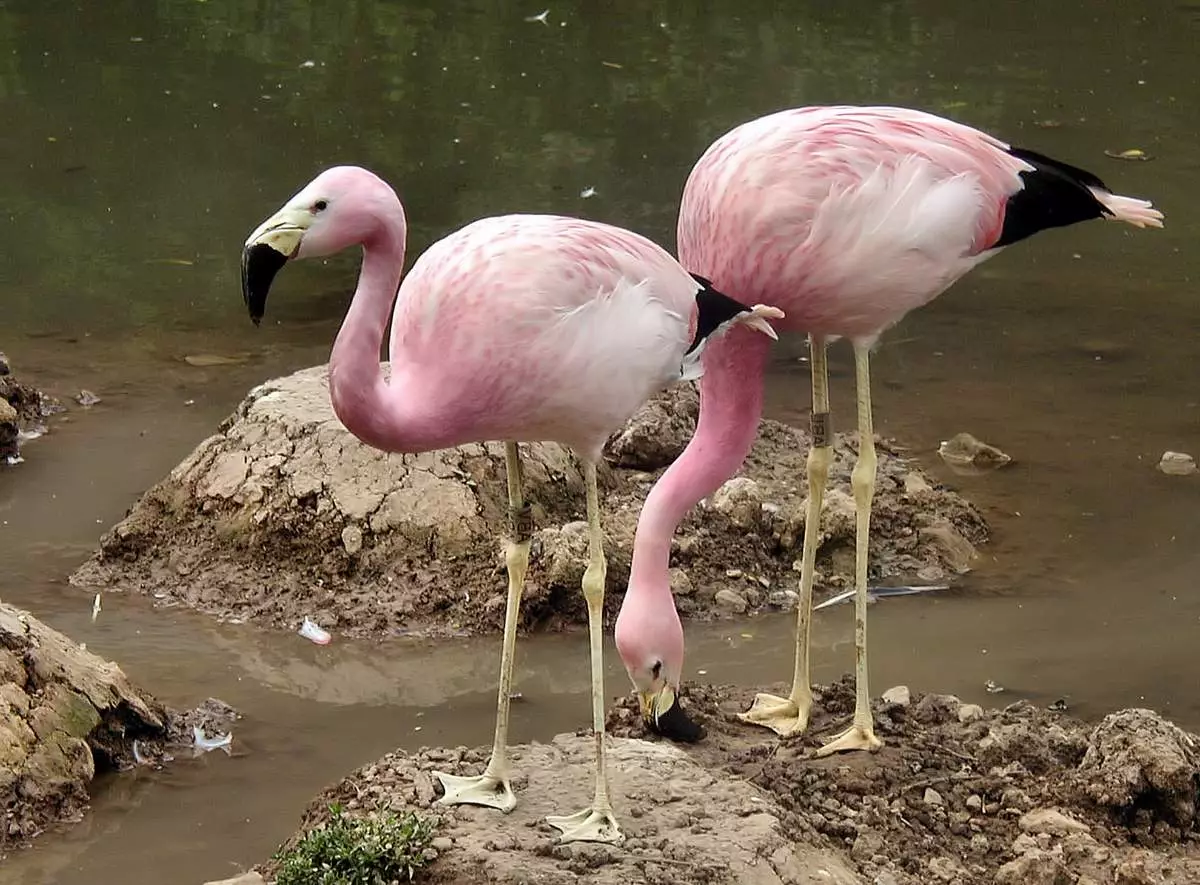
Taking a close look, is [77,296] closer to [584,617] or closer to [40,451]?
[40,451]

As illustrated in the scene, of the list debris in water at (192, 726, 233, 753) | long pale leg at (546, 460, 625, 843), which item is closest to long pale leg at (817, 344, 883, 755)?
long pale leg at (546, 460, 625, 843)

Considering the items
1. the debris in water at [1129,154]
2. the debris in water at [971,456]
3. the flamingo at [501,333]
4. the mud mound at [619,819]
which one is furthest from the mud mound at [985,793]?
the debris in water at [1129,154]

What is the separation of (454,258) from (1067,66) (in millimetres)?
9396

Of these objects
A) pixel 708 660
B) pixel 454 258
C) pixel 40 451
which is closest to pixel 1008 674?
pixel 708 660

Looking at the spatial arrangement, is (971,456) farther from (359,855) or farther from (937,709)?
(359,855)

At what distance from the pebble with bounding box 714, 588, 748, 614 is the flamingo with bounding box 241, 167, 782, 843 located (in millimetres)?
A: 1698

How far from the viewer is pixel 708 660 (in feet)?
19.3

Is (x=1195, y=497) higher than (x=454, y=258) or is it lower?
lower

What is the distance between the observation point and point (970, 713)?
5.21 m

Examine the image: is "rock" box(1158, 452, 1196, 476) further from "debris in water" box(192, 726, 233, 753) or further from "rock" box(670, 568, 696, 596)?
"debris in water" box(192, 726, 233, 753)

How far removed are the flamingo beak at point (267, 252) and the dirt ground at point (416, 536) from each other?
7.78 feet

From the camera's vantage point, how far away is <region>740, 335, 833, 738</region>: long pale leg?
5180mm

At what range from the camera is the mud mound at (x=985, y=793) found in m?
4.51

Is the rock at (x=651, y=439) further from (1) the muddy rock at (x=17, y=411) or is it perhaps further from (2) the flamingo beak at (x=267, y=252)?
(2) the flamingo beak at (x=267, y=252)
